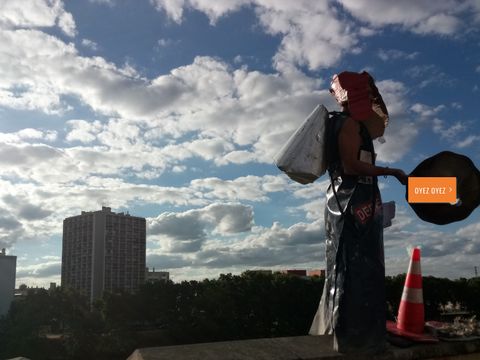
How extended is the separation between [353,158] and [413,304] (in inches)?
73.9

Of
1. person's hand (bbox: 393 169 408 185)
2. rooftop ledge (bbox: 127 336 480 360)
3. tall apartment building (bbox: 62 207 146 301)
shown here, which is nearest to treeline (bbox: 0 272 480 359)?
tall apartment building (bbox: 62 207 146 301)

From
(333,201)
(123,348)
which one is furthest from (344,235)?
(123,348)

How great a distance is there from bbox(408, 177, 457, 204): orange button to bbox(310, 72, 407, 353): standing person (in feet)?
0.48

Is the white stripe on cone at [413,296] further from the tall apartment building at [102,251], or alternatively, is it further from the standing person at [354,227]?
the tall apartment building at [102,251]

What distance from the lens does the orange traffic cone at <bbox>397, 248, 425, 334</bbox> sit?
20.3 feet

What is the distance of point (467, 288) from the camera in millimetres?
59906

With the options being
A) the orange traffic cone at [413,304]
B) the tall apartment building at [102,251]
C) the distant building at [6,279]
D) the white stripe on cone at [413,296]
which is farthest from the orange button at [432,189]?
the tall apartment building at [102,251]

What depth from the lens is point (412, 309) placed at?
245 inches

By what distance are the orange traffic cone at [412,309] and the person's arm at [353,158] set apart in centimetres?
118

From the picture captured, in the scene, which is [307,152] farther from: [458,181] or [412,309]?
[412,309]

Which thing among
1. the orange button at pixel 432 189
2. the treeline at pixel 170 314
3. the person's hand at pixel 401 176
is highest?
the person's hand at pixel 401 176

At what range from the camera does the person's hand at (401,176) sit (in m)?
5.88

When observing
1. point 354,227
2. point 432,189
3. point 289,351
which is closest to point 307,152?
point 354,227

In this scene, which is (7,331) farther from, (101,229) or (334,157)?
(334,157)
